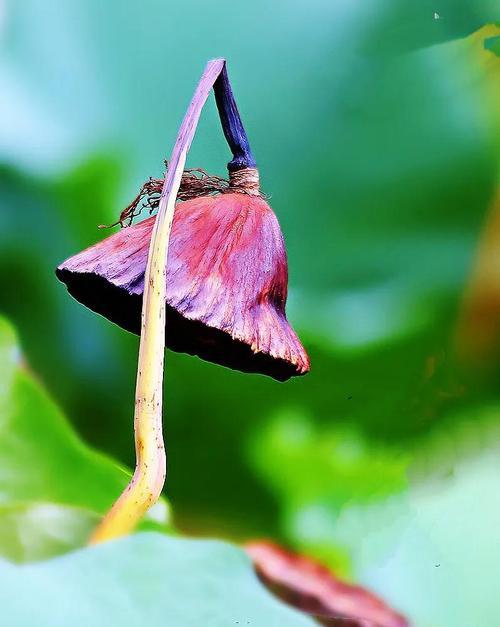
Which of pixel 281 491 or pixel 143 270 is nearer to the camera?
pixel 143 270

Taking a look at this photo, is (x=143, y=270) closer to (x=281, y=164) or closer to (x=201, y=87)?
(x=201, y=87)

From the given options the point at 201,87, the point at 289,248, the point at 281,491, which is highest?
the point at 201,87

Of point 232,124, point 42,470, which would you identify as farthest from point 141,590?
point 232,124

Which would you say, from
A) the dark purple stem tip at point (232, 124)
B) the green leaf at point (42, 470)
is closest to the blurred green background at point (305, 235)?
the green leaf at point (42, 470)

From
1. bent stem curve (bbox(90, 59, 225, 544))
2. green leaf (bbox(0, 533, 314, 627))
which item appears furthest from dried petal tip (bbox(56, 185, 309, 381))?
green leaf (bbox(0, 533, 314, 627))

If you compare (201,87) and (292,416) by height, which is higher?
(201,87)

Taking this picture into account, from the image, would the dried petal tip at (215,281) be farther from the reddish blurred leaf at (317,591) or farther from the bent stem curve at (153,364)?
the reddish blurred leaf at (317,591)

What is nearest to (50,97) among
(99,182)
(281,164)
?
(99,182)

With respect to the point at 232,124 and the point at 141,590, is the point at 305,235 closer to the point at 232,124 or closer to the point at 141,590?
the point at 232,124

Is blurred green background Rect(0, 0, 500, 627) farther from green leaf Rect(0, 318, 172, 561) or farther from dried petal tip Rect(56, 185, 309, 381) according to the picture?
dried petal tip Rect(56, 185, 309, 381)
